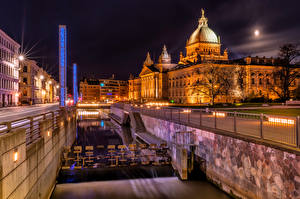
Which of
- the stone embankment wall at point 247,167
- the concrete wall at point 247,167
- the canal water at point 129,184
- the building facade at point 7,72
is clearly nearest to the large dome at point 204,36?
the building facade at point 7,72

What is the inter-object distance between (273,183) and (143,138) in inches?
874

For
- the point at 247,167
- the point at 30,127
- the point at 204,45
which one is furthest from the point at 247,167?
the point at 204,45

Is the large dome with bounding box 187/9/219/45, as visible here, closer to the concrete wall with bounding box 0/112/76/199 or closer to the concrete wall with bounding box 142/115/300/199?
the concrete wall with bounding box 142/115/300/199

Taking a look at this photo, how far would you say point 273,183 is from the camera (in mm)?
10078

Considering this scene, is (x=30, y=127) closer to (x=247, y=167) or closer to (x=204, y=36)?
(x=247, y=167)

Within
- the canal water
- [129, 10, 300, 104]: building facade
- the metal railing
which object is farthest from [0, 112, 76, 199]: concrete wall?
[129, 10, 300, 104]: building facade

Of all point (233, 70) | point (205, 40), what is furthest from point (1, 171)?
point (205, 40)

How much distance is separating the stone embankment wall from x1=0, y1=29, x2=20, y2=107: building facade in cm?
4575

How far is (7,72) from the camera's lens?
53969 millimetres

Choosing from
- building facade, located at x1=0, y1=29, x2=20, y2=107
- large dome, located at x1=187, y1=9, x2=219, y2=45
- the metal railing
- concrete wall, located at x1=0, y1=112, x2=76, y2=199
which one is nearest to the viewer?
concrete wall, located at x1=0, y1=112, x2=76, y2=199

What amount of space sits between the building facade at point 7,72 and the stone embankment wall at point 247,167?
45.7 meters

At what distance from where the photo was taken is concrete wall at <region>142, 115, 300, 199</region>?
9359 mm

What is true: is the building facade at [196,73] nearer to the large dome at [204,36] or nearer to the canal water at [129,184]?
the large dome at [204,36]

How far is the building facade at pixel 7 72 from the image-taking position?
5059 cm
